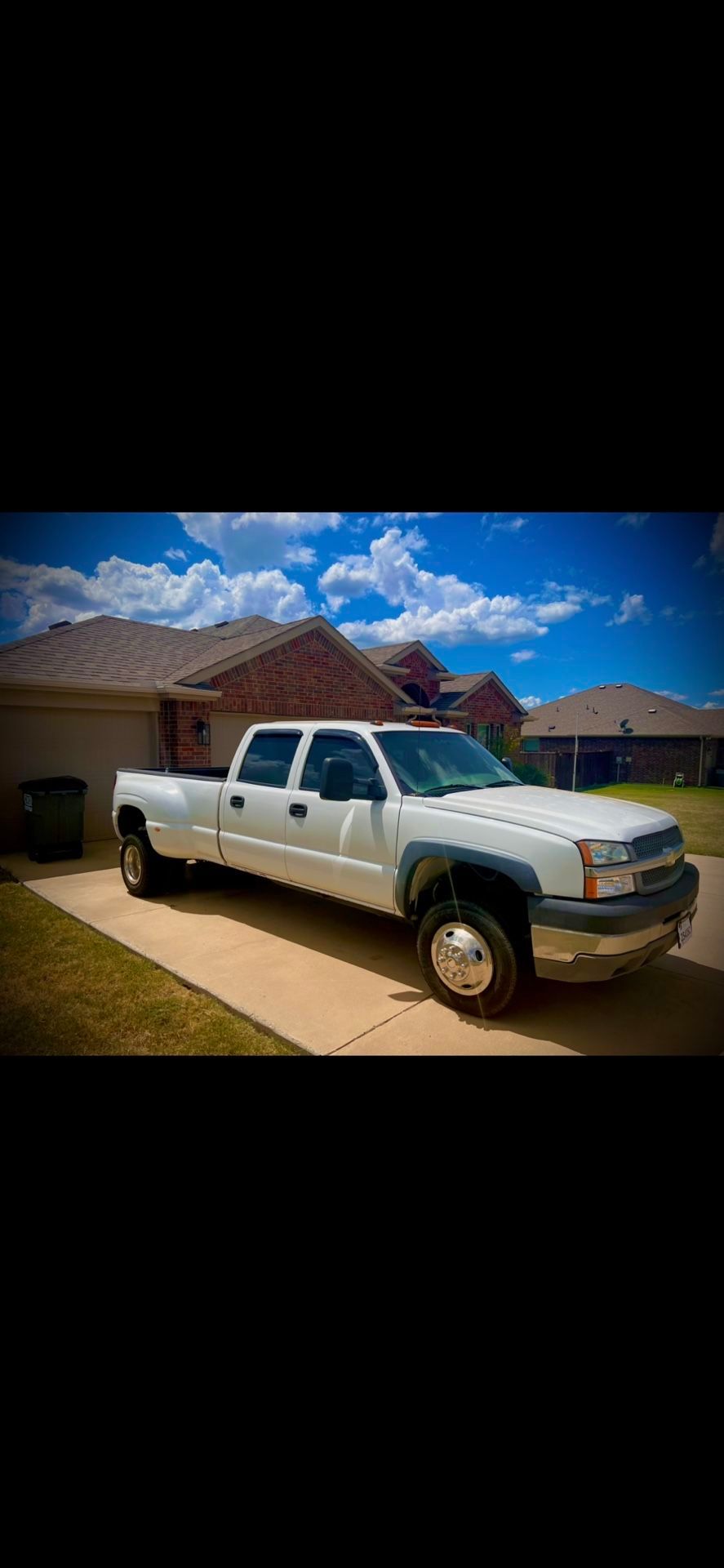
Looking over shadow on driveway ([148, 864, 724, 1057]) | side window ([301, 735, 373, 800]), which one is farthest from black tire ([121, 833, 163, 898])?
side window ([301, 735, 373, 800])

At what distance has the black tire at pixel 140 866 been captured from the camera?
5.61 meters

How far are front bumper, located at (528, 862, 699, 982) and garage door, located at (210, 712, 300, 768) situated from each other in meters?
6.50

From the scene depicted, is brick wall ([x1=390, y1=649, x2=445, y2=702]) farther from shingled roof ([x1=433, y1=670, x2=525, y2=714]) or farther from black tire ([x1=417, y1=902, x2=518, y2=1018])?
black tire ([x1=417, y1=902, x2=518, y2=1018])

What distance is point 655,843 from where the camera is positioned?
317 centimetres

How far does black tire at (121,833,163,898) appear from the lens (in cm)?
561

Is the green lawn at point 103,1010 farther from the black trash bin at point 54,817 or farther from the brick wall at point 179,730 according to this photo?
the brick wall at point 179,730

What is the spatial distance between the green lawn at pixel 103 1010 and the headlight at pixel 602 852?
181 centimetres

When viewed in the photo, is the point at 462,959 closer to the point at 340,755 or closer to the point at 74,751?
the point at 340,755

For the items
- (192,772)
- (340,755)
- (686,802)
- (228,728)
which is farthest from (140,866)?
(686,802)

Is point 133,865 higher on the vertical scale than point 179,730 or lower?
lower

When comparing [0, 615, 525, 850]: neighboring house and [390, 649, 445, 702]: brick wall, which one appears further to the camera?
[0, 615, 525, 850]: neighboring house

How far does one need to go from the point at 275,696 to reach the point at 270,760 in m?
4.36
